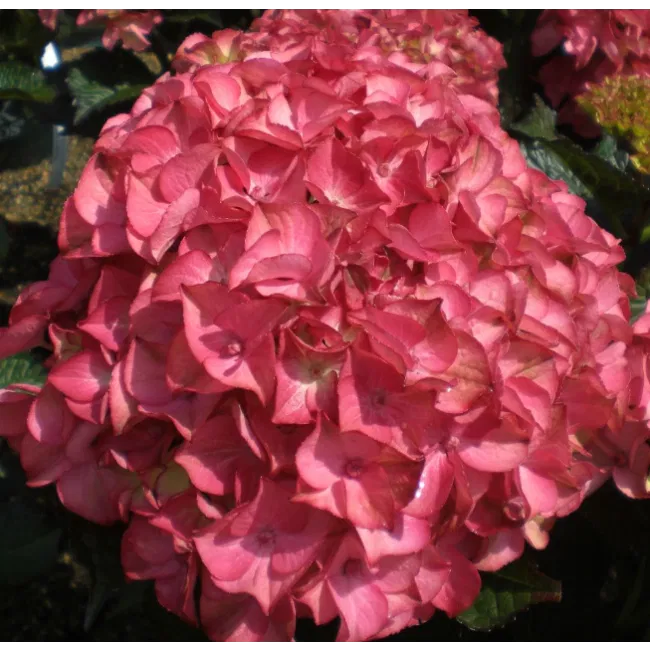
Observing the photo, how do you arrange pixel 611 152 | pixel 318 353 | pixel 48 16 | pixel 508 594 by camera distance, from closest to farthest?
1. pixel 318 353
2. pixel 508 594
3. pixel 611 152
4. pixel 48 16

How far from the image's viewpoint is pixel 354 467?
57cm

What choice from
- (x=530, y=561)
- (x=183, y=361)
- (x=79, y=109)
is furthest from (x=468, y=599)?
(x=79, y=109)

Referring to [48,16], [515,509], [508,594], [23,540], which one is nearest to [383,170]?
[515,509]

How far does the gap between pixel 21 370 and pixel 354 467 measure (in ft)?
1.92

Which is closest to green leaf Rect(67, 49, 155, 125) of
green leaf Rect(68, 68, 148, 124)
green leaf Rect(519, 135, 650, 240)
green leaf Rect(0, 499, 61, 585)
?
green leaf Rect(68, 68, 148, 124)

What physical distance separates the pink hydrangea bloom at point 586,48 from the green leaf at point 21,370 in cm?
101

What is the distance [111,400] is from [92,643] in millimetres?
988

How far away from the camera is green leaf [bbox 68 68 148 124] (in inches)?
59.9

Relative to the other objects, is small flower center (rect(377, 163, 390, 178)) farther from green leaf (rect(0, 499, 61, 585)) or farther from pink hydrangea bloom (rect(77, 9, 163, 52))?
pink hydrangea bloom (rect(77, 9, 163, 52))

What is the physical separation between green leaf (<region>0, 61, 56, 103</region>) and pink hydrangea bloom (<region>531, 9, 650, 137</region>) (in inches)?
37.5

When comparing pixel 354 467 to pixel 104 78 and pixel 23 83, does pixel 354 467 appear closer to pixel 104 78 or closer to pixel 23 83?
pixel 23 83

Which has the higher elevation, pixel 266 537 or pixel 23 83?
pixel 266 537
